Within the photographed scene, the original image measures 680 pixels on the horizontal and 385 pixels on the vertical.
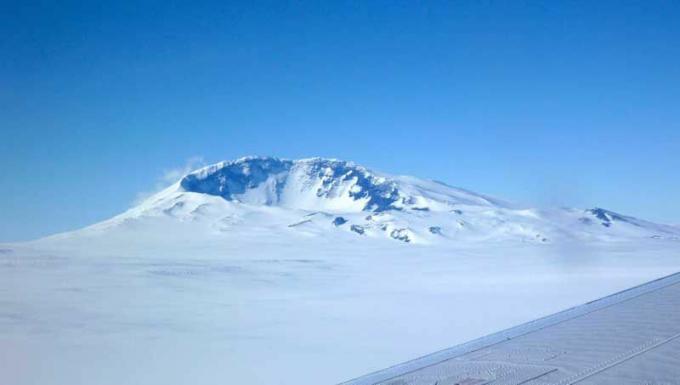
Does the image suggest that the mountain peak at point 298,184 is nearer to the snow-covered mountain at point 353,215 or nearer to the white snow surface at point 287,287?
the snow-covered mountain at point 353,215

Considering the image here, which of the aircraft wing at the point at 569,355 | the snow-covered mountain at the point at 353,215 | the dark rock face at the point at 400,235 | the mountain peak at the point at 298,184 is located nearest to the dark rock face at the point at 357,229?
the snow-covered mountain at the point at 353,215

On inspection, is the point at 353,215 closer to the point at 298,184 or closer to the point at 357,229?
the point at 357,229

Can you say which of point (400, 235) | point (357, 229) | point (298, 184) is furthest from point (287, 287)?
point (298, 184)

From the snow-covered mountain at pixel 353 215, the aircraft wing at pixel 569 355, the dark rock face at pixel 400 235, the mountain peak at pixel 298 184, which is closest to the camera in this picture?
the aircraft wing at pixel 569 355

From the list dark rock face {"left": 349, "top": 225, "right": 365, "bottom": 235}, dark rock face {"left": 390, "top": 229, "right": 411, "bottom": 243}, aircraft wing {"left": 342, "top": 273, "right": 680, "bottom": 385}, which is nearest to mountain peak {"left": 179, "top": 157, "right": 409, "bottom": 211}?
dark rock face {"left": 349, "top": 225, "right": 365, "bottom": 235}

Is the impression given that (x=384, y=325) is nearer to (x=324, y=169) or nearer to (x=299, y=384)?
(x=299, y=384)

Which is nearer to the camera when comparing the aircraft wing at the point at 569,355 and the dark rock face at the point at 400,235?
the aircraft wing at the point at 569,355

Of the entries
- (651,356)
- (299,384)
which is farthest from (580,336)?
(299,384)
